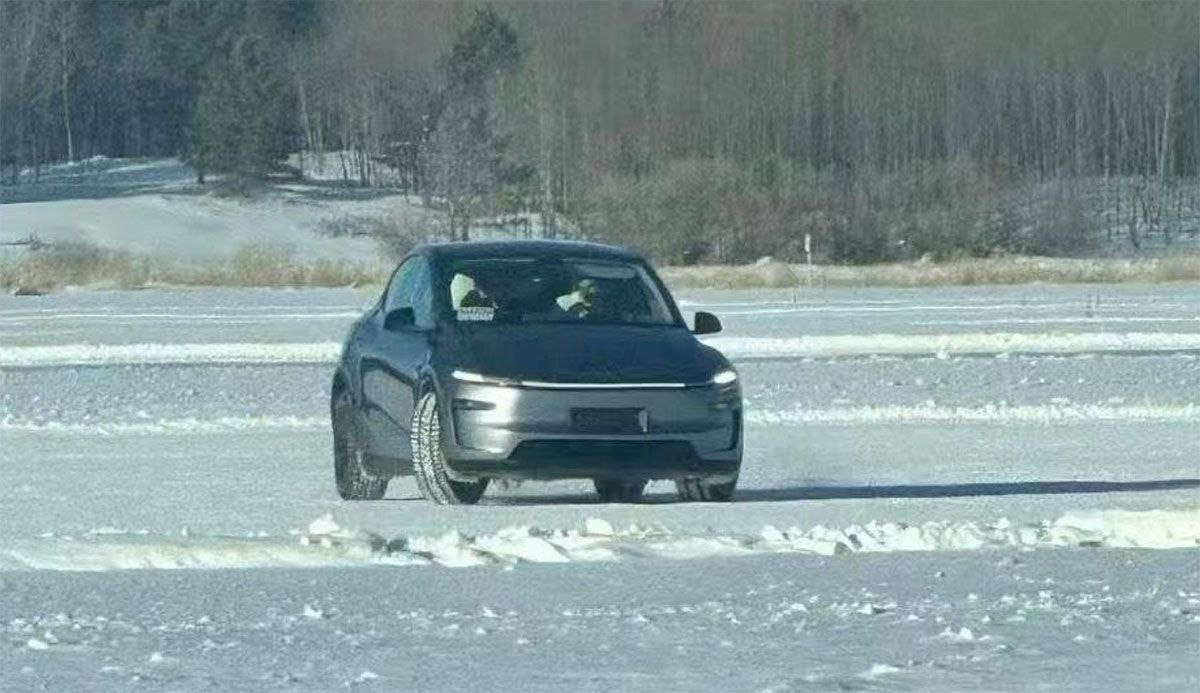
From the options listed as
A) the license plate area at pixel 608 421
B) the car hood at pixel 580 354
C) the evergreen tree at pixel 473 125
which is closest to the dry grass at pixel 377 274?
the evergreen tree at pixel 473 125

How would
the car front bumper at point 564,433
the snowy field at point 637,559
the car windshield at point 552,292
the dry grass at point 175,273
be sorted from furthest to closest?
the dry grass at point 175,273, the car windshield at point 552,292, the car front bumper at point 564,433, the snowy field at point 637,559

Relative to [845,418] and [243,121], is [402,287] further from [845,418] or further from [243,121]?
[243,121]

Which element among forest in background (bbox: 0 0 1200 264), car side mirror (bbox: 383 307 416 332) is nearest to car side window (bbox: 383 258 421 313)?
car side mirror (bbox: 383 307 416 332)

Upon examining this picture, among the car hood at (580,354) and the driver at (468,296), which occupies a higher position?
the driver at (468,296)

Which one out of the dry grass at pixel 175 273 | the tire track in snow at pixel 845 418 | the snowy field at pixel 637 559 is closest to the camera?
the snowy field at pixel 637 559

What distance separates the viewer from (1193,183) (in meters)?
90.2

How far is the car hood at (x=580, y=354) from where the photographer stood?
12641 millimetres

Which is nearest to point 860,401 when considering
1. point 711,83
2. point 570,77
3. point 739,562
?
point 739,562

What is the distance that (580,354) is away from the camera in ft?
42.0

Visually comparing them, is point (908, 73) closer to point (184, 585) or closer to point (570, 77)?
point (570, 77)

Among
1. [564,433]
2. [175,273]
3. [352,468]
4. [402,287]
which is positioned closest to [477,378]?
[564,433]

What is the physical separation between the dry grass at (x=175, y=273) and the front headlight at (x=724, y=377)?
45.1 m

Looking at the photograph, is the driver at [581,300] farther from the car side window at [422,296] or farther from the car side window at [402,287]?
the car side window at [402,287]

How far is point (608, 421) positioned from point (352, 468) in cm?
201
